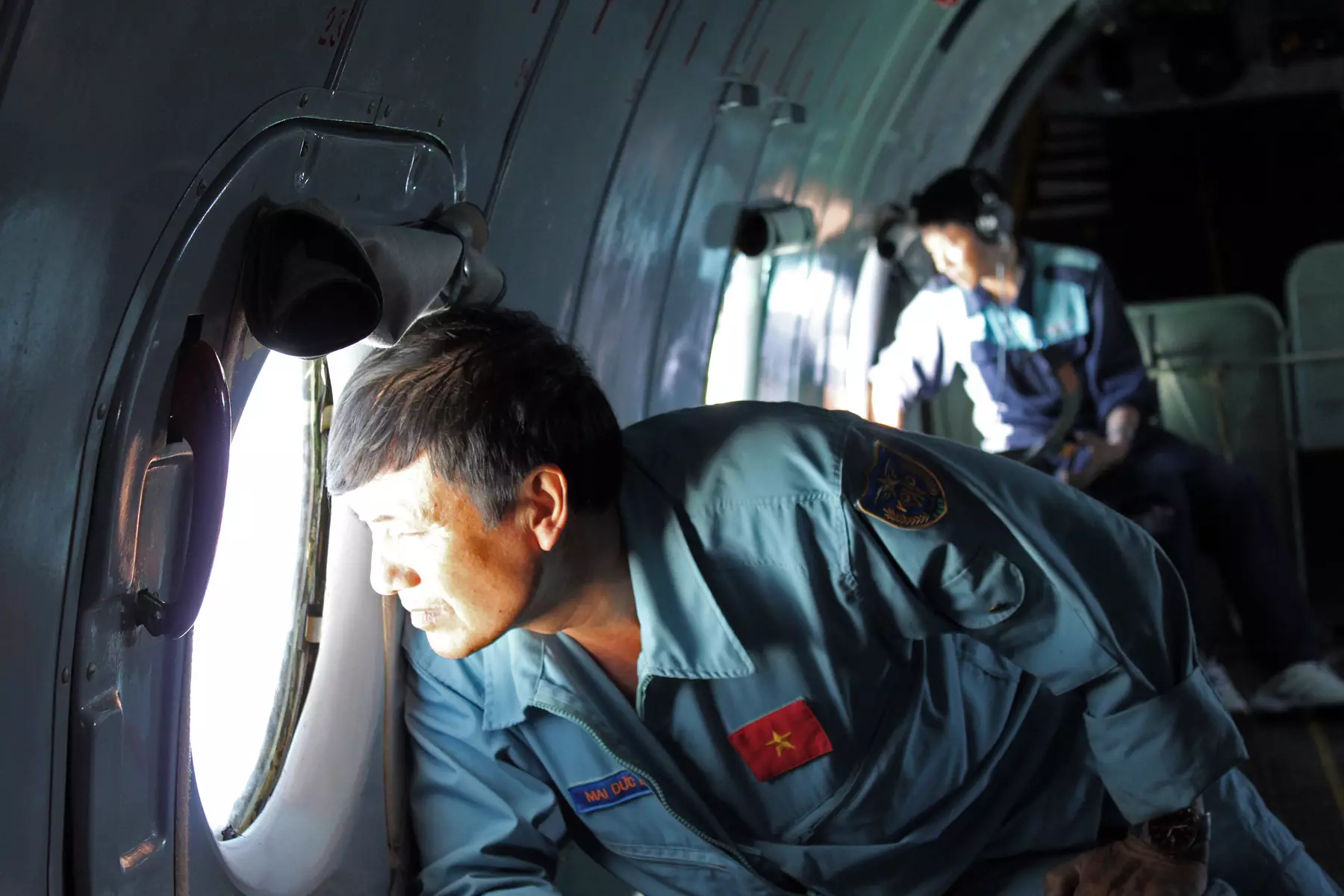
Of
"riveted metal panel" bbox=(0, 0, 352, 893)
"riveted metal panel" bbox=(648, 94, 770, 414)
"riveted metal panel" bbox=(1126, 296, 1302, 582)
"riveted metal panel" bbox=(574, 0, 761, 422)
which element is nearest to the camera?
"riveted metal panel" bbox=(0, 0, 352, 893)

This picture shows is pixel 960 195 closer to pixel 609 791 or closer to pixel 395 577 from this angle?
pixel 609 791

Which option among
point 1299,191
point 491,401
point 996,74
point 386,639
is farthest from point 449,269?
point 1299,191

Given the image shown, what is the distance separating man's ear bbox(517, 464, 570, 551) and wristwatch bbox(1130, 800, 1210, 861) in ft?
2.96

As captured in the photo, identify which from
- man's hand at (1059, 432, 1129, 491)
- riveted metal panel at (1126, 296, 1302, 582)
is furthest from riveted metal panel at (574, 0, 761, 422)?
riveted metal panel at (1126, 296, 1302, 582)

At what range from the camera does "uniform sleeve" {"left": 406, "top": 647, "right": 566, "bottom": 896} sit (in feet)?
6.09

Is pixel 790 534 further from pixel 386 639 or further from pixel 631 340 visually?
pixel 631 340

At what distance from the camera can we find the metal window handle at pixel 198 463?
1.38m

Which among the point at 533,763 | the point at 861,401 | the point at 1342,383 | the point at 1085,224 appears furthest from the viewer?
the point at 1085,224

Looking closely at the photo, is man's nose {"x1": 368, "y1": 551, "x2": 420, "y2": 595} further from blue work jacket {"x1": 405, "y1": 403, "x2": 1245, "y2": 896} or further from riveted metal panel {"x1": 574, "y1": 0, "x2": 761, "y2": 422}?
riveted metal panel {"x1": 574, "y1": 0, "x2": 761, "y2": 422}

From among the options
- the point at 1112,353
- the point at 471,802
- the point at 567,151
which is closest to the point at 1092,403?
the point at 1112,353

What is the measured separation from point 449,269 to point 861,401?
10.1ft

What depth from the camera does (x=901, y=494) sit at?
1.77 m

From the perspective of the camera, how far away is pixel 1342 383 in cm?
526

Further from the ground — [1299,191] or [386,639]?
[1299,191]
